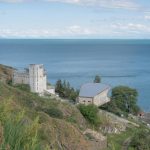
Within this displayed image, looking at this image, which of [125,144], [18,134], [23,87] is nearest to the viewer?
[18,134]

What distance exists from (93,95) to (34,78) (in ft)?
21.8

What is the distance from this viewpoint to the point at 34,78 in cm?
3900

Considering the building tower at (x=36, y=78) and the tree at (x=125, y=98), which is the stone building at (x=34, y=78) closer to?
the building tower at (x=36, y=78)

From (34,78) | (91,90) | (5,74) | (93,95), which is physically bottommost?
(93,95)

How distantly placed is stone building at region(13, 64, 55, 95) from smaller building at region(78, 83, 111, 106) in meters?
3.94

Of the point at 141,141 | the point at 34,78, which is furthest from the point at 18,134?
the point at 34,78

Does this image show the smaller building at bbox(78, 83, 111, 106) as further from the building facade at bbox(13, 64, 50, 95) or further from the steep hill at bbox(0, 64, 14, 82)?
the steep hill at bbox(0, 64, 14, 82)

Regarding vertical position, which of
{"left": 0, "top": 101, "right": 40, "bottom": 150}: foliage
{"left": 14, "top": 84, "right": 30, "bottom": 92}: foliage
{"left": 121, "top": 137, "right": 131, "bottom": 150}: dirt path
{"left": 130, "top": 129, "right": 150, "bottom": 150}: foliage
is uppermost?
{"left": 0, "top": 101, "right": 40, "bottom": 150}: foliage

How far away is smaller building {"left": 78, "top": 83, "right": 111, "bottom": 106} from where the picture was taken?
137 feet

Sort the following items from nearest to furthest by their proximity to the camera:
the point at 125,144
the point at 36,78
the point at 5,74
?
the point at 125,144
the point at 36,78
the point at 5,74

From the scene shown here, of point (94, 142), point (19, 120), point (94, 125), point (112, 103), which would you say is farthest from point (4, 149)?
point (112, 103)

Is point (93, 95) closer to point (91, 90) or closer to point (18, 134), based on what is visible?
point (91, 90)

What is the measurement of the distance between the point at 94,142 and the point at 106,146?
78 cm

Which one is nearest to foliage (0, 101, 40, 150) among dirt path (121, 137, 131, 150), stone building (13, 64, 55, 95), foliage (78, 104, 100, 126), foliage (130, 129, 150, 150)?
foliage (130, 129, 150, 150)
